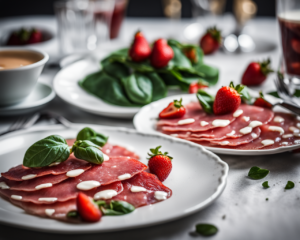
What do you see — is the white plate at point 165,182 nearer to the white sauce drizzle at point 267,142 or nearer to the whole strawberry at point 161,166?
the whole strawberry at point 161,166

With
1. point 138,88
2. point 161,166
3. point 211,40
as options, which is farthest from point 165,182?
point 211,40

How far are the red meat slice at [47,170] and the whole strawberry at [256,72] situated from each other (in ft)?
3.67

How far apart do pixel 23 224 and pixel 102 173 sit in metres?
0.24

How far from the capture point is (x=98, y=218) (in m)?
0.80

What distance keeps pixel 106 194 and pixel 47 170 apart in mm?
182

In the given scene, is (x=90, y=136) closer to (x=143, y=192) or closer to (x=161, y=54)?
(x=143, y=192)

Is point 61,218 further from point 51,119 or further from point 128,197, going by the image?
point 51,119

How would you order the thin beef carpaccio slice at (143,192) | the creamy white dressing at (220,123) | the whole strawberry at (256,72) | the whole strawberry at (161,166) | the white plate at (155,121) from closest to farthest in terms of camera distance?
1. the thin beef carpaccio slice at (143,192)
2. the whole strawberry at (161,166)
3. the white plate at (155,121)
4. the creamy white dressing at (220,123)
5. the whole strawberry at (256,72)

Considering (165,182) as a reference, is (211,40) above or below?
above

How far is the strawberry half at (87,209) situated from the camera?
797 millimetres

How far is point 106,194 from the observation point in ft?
2.92

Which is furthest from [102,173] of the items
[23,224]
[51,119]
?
[51,119]

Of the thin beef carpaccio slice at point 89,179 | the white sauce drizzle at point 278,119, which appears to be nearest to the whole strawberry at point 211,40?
the white sauce drizzle at point 278,119

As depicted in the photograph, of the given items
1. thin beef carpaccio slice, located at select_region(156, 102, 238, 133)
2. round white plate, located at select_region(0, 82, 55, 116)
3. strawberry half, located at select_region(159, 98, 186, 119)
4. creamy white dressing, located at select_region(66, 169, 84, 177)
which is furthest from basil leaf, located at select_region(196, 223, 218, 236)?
round white plate, located at select_region(0, 82, 55, 116)
